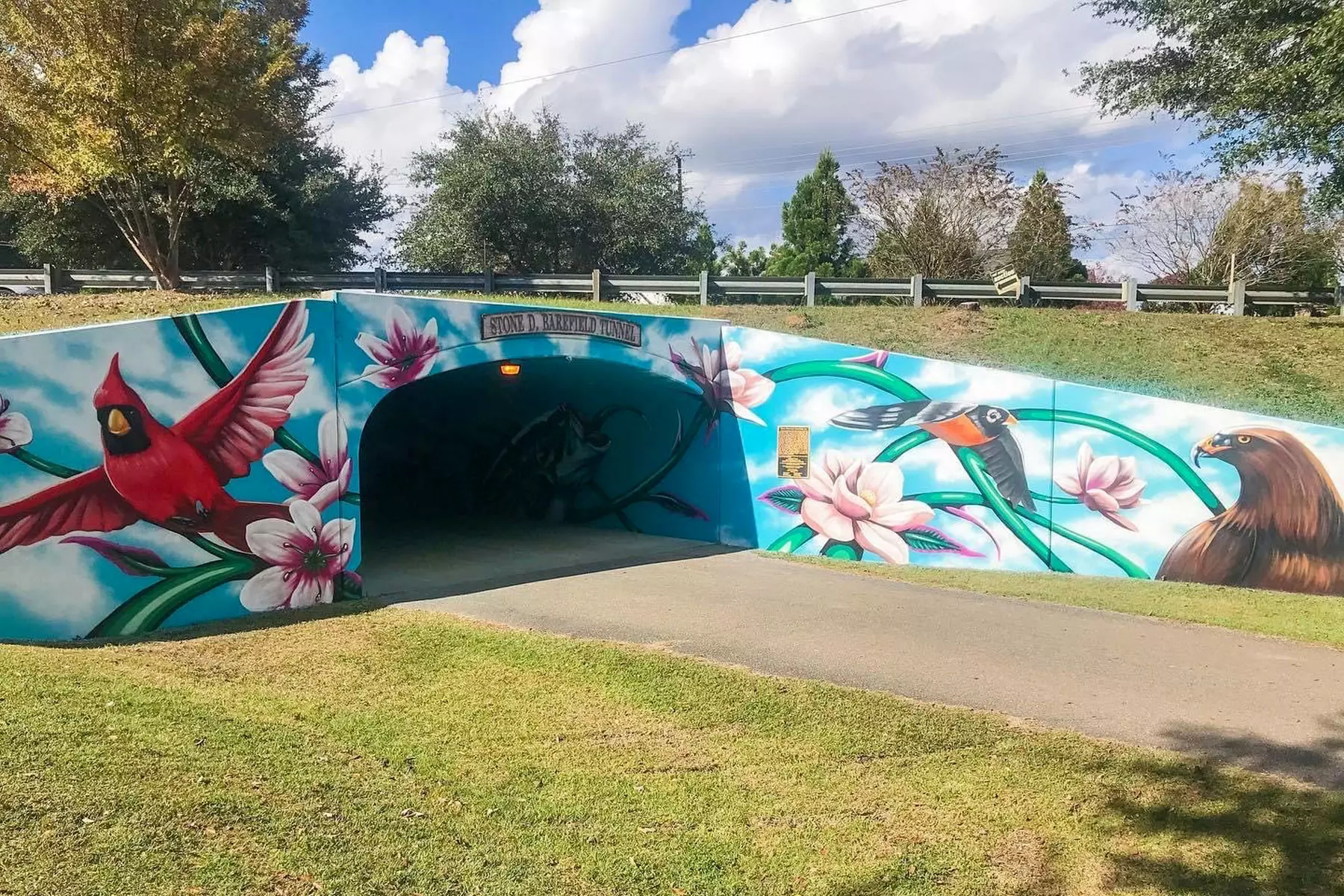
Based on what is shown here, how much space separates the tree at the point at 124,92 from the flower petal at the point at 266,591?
33.5 feet

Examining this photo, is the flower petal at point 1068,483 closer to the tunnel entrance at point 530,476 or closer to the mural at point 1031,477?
the mural at point 1031,477

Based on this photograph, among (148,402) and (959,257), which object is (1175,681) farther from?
(959,257)

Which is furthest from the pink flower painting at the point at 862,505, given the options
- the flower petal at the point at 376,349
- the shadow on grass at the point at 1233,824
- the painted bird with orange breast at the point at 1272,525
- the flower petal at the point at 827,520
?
the shadow on grass at the point at 1233,824

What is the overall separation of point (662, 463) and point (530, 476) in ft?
10.6

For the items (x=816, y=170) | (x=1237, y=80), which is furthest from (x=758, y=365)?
(x=816, y=170)

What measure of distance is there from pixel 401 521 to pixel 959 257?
16.9 m

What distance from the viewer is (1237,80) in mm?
16109

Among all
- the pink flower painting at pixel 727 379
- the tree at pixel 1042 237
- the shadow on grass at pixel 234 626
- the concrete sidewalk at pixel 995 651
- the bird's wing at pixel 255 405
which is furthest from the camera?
the tree at pixel 1042 237

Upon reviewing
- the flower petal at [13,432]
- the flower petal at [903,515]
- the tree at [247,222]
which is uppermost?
the tree at [247,222]

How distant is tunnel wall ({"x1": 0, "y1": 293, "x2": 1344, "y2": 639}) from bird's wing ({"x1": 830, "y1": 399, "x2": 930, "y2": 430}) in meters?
0.04

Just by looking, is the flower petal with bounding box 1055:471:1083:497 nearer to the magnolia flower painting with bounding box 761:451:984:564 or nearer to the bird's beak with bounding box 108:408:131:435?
the magnolia flower painting with bounding box 761:451:984:564

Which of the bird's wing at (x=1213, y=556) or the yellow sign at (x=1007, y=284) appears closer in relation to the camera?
the bird's wing at (x=1213, y=556)

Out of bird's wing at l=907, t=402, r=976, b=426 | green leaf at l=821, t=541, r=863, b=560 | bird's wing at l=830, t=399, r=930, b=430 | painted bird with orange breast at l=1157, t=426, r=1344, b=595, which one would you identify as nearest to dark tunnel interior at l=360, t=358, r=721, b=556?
green leaf at l=821, t=541, r=863, b=560

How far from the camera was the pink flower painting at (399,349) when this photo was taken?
9.45 m
